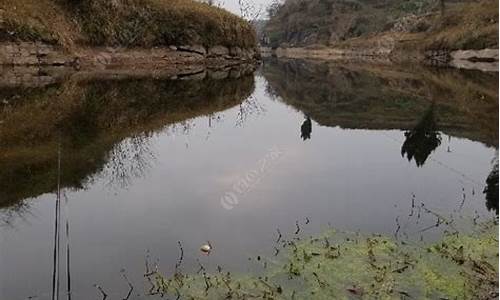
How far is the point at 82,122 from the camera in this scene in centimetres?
1573

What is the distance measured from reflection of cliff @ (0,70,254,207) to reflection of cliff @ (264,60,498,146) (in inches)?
174

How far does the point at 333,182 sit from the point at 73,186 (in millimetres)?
5163

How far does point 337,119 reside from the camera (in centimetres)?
2133

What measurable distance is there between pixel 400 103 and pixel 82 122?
15.1 metres

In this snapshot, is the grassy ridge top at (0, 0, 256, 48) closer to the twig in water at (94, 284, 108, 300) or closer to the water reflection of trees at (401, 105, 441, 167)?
the water reflection of trees at (401, 105, 441, 167)

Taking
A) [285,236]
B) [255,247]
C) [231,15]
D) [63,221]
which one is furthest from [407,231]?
[231,15]

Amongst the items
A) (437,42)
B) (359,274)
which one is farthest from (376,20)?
(359,274)

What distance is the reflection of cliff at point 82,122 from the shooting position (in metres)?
10.2

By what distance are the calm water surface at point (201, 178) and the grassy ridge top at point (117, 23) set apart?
1403 cm

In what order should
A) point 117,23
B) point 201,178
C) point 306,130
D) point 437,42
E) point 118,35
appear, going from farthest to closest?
point 437,42 → point 117,23 → point 118,35 → point 306,130 → point 201,178

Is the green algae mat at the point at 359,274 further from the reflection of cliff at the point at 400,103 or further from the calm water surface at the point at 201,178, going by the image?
the reflection of cliff at the point at 400,103

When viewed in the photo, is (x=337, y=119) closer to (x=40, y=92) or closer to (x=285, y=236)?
(x=40, y=92)

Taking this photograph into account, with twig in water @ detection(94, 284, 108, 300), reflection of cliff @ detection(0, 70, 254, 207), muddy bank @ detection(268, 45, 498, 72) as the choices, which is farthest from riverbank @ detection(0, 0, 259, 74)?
twig in water @ detection(94, 284, 108, 300)

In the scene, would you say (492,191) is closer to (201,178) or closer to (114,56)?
(201,178)
